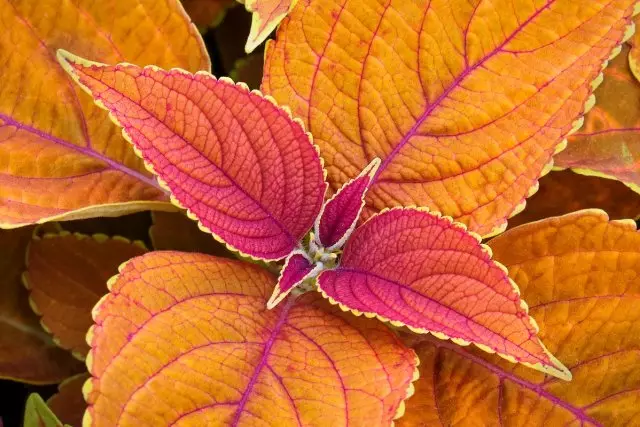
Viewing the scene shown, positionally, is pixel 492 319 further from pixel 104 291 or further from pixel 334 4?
pixel 104 291

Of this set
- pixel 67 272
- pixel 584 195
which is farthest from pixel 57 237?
pixel 584 195

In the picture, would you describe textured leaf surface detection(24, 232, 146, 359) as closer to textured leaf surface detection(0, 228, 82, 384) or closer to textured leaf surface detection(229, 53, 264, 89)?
textured leaf surface detection(0, 228, 82, 384)

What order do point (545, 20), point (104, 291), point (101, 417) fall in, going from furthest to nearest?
point (104, 291) → point (545, 20) → point (101, 417)

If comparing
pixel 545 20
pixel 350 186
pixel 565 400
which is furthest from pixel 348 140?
pixel 565 400

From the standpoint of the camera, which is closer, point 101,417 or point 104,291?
point 101,417

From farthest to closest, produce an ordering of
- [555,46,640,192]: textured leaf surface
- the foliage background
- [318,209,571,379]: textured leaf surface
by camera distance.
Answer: the foliage background → [555,46,640,192]: textured leaf surface → [318,209,571,379]: textured leaf surface

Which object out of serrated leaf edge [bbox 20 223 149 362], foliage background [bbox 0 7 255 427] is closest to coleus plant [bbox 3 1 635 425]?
serrated leaf edge [bbox 20 223 149 362]

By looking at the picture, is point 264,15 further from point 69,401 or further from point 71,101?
point 69,401
